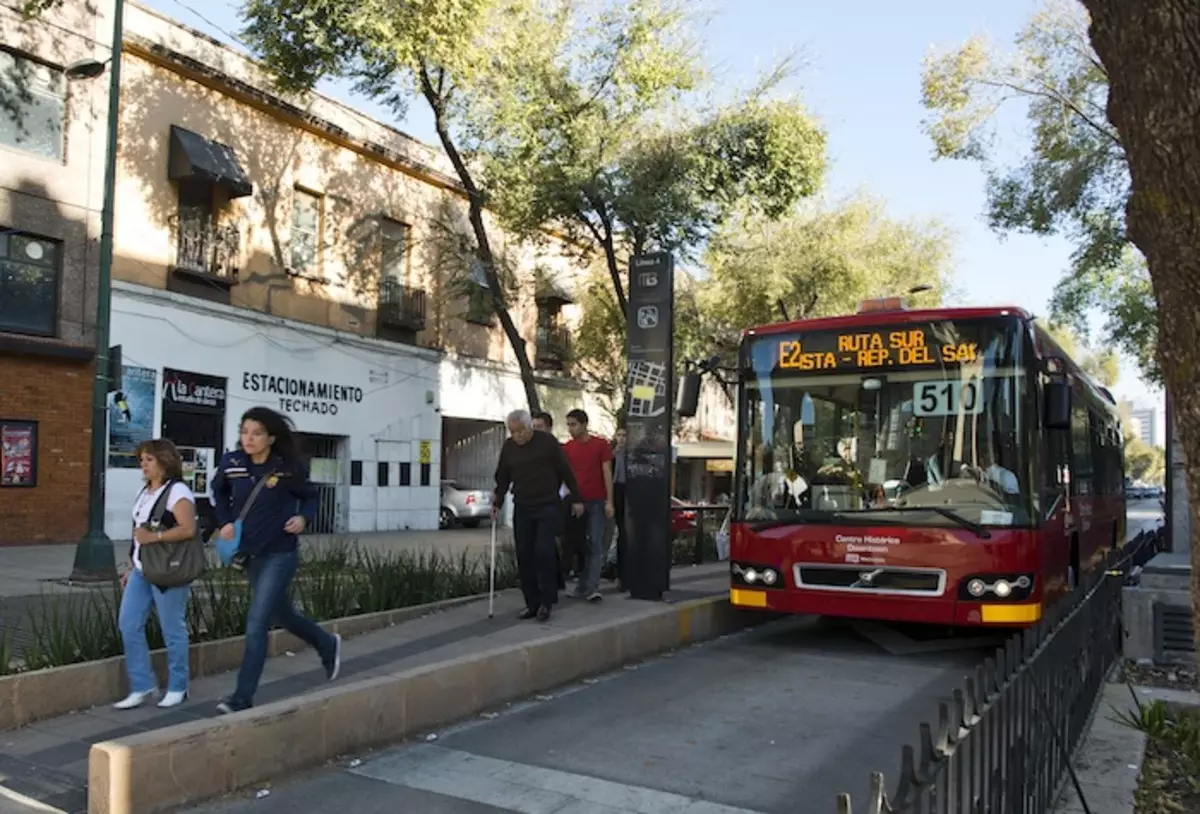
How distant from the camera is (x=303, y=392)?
70.6 ft

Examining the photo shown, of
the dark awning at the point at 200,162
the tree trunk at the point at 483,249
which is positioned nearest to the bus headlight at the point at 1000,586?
the tree trunk at the point at 483,249

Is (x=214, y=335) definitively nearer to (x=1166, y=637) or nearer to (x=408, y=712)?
(x=408, y=712)

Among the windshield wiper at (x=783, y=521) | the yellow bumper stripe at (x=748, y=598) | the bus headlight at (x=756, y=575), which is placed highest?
the windshield wiper at (x=783, y=521)

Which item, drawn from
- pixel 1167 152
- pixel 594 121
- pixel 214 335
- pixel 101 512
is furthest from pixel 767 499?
pixel 214 335

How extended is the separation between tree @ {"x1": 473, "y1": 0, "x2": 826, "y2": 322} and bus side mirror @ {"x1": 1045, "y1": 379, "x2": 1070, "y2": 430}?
31.5 feet

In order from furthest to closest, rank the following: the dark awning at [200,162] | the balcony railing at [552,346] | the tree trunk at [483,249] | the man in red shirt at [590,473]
Answer: 1. the balcony railing at [552,346]
2. the dark awning at [200,162]
3. the tree trunk at [483,249]
4. the man in red shirt at [590,473]

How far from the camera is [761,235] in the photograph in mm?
24578

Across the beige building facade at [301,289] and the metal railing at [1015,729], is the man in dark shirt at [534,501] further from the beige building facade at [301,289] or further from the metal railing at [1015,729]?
the beige building facade at [301,289]

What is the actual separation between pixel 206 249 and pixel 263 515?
601 inches

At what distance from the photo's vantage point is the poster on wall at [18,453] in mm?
16125

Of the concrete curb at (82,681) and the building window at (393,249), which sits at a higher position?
the building window at (393,249)

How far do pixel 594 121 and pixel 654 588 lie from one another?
9474 mm

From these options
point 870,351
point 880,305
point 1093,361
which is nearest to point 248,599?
point 870,351

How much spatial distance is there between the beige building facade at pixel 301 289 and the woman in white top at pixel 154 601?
42.3ft
